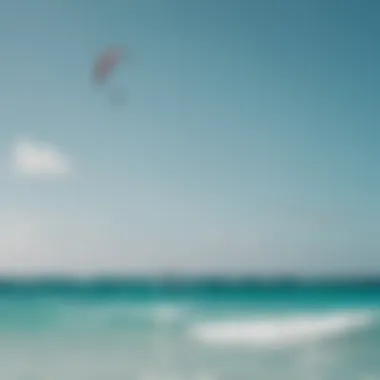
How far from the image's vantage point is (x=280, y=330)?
1092 centimetres

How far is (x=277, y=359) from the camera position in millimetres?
7121

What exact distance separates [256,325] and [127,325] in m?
2.73

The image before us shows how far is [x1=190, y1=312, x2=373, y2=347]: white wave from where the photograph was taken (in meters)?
8.81

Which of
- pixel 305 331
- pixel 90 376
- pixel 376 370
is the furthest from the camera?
pixel 305 331

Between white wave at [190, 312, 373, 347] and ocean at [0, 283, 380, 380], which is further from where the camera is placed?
white wave at [190, 312, 373, 347]

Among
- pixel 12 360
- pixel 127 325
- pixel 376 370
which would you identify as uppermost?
pixel 127 325

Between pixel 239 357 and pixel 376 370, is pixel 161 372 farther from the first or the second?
pixel 376 370

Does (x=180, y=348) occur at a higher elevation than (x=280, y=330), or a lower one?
lower

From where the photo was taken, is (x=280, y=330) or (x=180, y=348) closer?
(x=180, y=348)

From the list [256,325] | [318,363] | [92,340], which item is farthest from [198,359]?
[256,325]

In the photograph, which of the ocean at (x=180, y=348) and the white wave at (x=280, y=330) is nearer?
the ocean at (x=180, y=348)

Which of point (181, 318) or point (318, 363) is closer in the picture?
point (318, 363)

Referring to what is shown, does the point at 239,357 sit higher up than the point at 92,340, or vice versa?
the point at 92,340

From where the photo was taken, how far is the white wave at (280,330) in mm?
8812
